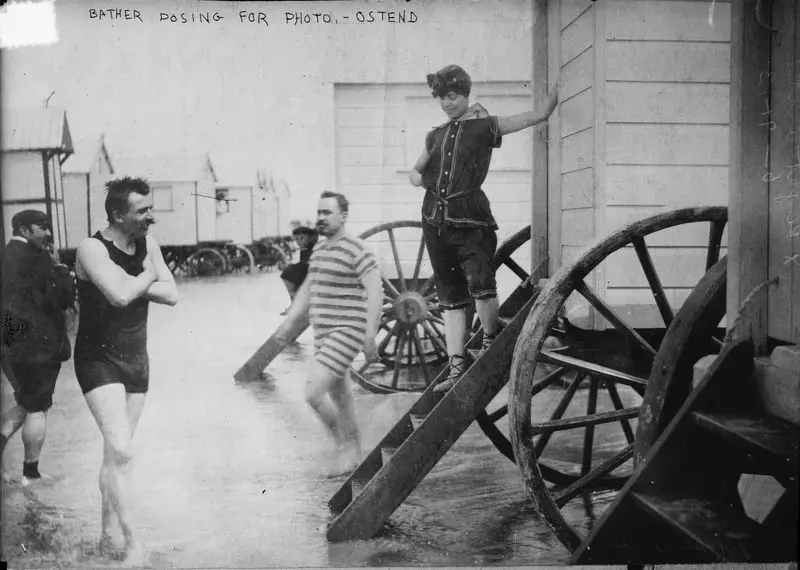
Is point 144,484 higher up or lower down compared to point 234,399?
lower down

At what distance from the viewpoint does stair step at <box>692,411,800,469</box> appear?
192 cm

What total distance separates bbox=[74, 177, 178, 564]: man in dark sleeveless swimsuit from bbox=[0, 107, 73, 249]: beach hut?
197 mm

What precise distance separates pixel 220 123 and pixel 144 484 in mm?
1455

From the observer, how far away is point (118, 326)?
2971mm

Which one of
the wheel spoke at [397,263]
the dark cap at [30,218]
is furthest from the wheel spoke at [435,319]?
the dark cap at [30,218]

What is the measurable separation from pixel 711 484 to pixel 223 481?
70.9 inches

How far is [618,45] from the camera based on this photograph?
9.72ft

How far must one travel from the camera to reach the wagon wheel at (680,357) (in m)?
2.38

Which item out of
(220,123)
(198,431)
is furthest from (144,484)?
(220,123)

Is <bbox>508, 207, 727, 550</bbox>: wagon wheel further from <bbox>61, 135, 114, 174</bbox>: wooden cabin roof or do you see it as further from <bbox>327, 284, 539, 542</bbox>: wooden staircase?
<bbox>61, 135, 114, 174</bbox>: wooden cabin roof

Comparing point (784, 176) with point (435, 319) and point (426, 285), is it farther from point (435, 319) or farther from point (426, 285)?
point (435, 319)

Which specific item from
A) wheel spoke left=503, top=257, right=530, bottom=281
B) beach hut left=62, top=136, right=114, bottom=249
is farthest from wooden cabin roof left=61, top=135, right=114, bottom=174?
wheel spoke left=503, top=257, right=530, bottom=281

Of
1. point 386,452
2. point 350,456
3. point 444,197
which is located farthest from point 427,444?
point 444,197

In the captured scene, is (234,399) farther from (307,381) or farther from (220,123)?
(220,123)
